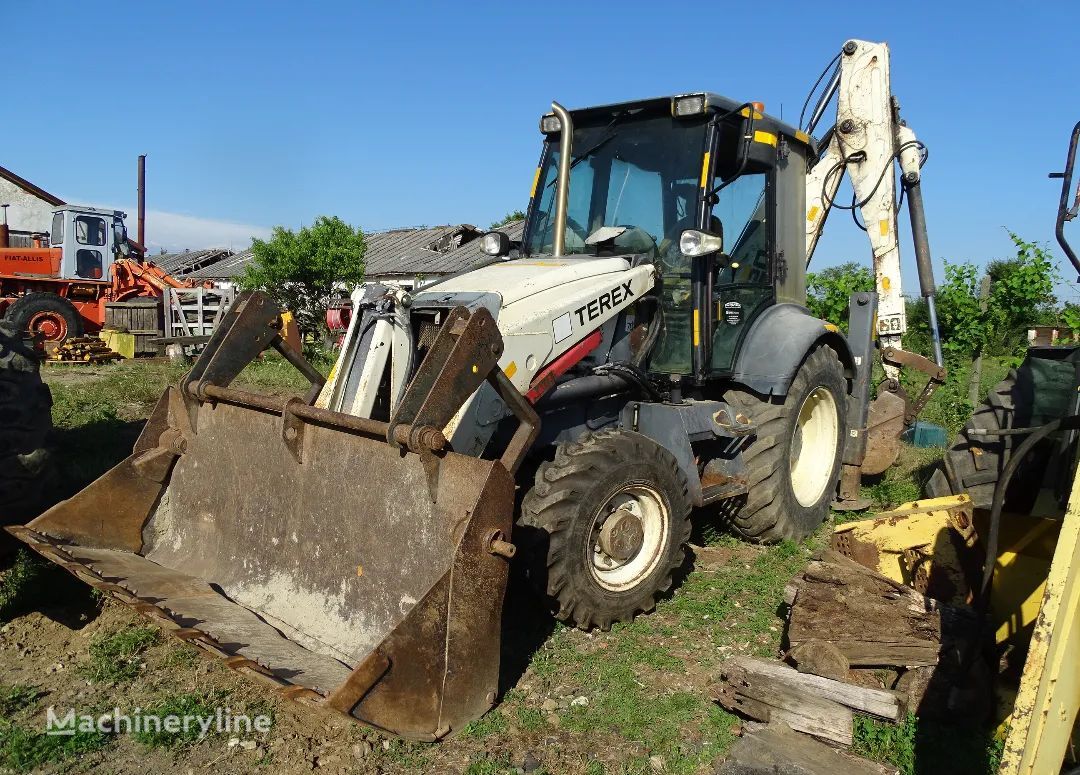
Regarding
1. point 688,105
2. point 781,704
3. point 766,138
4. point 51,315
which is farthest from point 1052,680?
point 51,315

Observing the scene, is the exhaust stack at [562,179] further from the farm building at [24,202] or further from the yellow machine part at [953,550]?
the farm building at [24,202]

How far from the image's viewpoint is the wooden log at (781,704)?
3.38 m

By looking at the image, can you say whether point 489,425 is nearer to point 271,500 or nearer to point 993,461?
point 271,500

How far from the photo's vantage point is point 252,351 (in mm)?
4629

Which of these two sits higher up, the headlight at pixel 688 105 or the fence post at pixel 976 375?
the headlight at pixel 688 105

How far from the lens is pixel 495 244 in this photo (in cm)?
588

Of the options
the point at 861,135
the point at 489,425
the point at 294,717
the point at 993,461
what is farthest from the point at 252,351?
the point at 861,135

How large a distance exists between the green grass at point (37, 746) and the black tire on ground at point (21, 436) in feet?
4.78

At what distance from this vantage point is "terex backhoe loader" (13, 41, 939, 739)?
11.0 feet

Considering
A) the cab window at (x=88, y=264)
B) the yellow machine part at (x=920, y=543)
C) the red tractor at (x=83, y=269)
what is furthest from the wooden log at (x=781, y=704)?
the cab window at (x=88, y=264)

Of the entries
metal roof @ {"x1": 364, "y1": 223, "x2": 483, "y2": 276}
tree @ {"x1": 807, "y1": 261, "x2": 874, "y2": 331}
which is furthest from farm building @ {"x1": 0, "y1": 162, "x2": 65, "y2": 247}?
tree @ {"x1": 807, "y1": 261, "x2": 874, "y2": 331}

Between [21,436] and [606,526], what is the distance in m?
3.18

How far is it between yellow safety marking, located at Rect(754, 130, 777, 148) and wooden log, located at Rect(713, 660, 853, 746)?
3302 mm

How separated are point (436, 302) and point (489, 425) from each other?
0.74 metres
